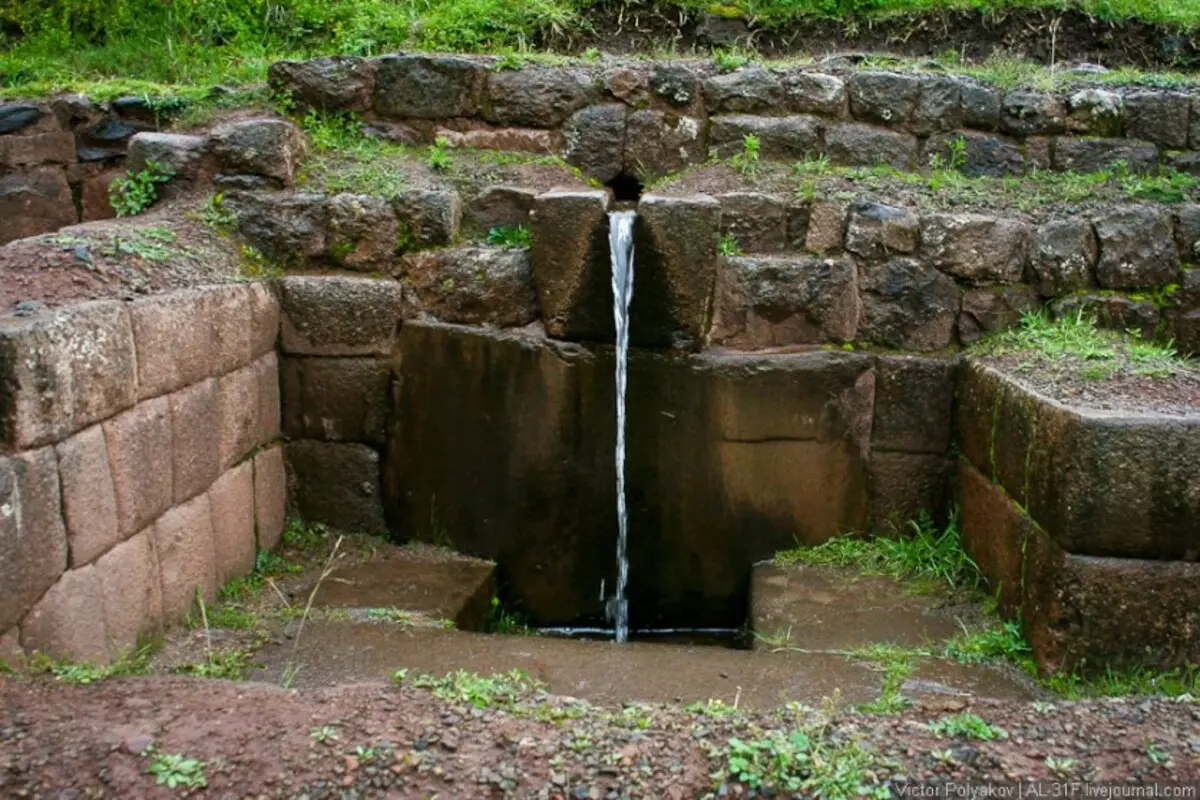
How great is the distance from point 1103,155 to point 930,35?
6.96 feet

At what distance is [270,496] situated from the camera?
4.89 metres

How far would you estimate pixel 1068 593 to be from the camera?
350 centimetres

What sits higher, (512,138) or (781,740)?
(512,138)

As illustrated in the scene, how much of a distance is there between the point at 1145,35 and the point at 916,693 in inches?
227

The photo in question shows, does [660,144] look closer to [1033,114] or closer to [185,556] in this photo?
[1033,114]

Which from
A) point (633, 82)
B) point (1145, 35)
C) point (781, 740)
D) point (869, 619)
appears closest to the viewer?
point (781, 740)

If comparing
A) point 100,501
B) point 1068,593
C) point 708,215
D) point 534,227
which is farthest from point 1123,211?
point 100,501

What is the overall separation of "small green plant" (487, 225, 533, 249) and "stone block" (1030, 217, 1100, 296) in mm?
2454

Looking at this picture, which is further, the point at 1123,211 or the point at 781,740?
the point at 1123,211

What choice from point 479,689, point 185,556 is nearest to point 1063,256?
point 479,689

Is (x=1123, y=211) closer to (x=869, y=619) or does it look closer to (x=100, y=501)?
(x=869, y=619)

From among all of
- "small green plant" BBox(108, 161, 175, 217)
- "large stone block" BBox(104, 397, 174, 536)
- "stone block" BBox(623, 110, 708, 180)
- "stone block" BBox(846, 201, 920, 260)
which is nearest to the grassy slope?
"stone block" BBox(623, 110, 708, 180)

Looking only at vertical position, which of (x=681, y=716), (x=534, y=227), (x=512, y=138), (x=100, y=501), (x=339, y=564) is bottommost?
(x=339, y=564)

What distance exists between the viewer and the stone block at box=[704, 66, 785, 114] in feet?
18.7
